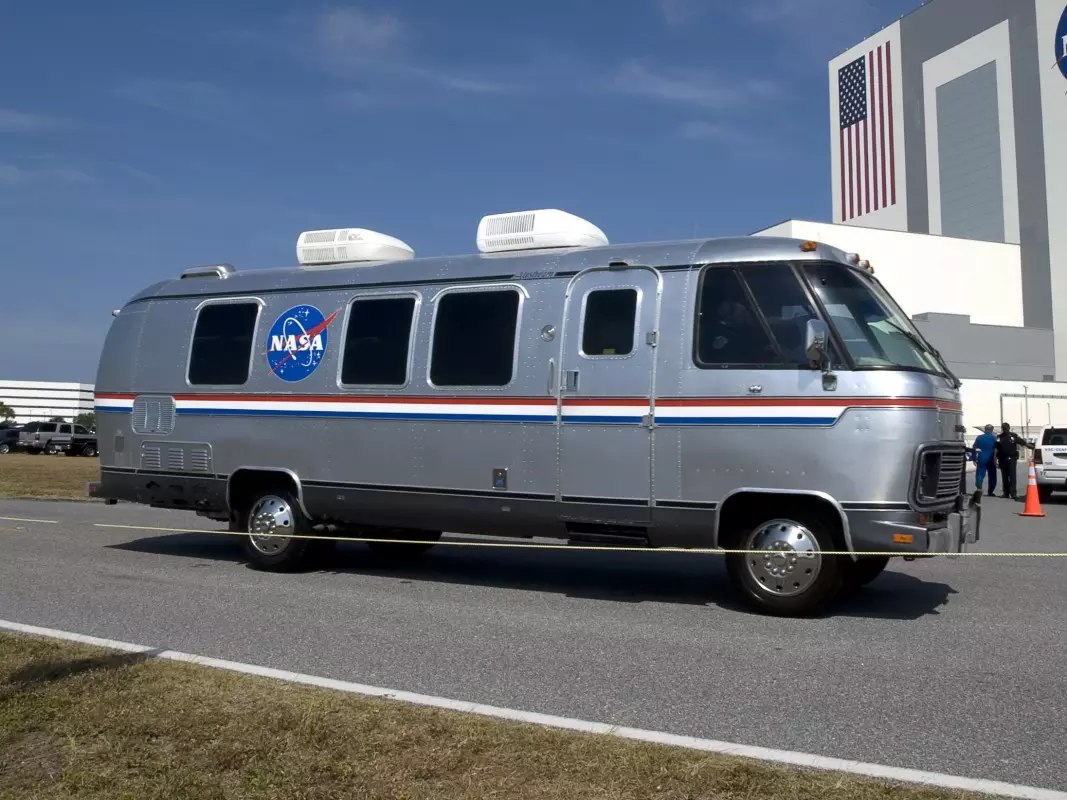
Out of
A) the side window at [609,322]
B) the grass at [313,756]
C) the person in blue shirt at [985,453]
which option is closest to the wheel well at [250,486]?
the side window at [609,322]

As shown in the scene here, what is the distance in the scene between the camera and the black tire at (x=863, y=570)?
8.43 meters

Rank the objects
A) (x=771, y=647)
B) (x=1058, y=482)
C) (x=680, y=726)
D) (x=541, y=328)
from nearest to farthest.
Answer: (x=680, y=726) → (x=771, y=647) → (x=541, y=328) → (x=1058, y=482)

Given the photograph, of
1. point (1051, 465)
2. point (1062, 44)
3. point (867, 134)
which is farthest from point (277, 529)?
point (867, 134)

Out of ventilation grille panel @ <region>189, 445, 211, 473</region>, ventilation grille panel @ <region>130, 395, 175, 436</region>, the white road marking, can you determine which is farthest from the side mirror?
ventilation grille panel @ <region>130, 395, 175, 436</region>

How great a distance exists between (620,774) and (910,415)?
4.27 meters

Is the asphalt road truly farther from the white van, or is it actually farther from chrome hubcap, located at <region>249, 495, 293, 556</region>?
the white van

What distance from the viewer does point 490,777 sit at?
4.09m

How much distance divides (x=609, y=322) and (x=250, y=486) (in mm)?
4421

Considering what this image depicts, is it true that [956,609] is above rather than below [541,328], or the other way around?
below

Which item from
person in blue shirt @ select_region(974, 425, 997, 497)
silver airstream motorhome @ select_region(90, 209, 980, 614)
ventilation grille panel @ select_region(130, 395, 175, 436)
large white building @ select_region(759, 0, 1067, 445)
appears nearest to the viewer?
silver airstream motorhome @ select_region(90, 209, 980, 614)

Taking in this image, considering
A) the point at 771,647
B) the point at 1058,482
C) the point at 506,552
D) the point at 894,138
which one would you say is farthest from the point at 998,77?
the point at 771,647

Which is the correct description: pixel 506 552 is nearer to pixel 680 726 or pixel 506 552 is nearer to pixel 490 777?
pixel 680 726

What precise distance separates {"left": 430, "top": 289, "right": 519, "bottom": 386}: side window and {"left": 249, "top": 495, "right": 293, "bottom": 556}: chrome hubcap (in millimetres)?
Result: 2263

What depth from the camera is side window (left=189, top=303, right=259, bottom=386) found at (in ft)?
34.8
